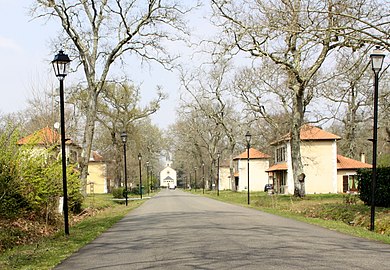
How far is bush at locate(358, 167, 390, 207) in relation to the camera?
1938 cm

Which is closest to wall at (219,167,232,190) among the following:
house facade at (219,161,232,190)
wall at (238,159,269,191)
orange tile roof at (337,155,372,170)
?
house facade at (219,161,232,190)

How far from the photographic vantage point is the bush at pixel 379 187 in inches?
763

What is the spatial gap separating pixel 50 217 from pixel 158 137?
233ft

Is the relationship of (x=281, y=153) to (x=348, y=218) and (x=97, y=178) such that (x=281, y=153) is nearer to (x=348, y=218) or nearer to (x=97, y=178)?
(x=348, y=218)

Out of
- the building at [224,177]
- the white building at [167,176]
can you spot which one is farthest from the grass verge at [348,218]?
the white building at [167,176]

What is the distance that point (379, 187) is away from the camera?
1977 cm

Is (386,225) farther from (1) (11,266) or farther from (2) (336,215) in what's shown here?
(1) (11,266)

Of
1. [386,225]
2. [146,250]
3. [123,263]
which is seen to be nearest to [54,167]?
[146,250]

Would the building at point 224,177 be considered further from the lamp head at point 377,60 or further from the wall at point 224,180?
the lamp head at point 377,60

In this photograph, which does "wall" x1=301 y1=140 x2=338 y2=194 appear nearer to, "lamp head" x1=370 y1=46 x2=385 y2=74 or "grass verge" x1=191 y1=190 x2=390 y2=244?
"grass verge" x1=191 y1=190 x2=390 y2=244

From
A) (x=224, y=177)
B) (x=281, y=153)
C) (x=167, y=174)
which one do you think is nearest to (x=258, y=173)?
(x=281, y=153)

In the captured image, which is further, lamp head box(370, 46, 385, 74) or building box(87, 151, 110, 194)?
building box(87, 151, 110, 194)

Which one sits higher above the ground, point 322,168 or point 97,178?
point 322,168

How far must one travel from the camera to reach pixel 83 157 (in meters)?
31.5
